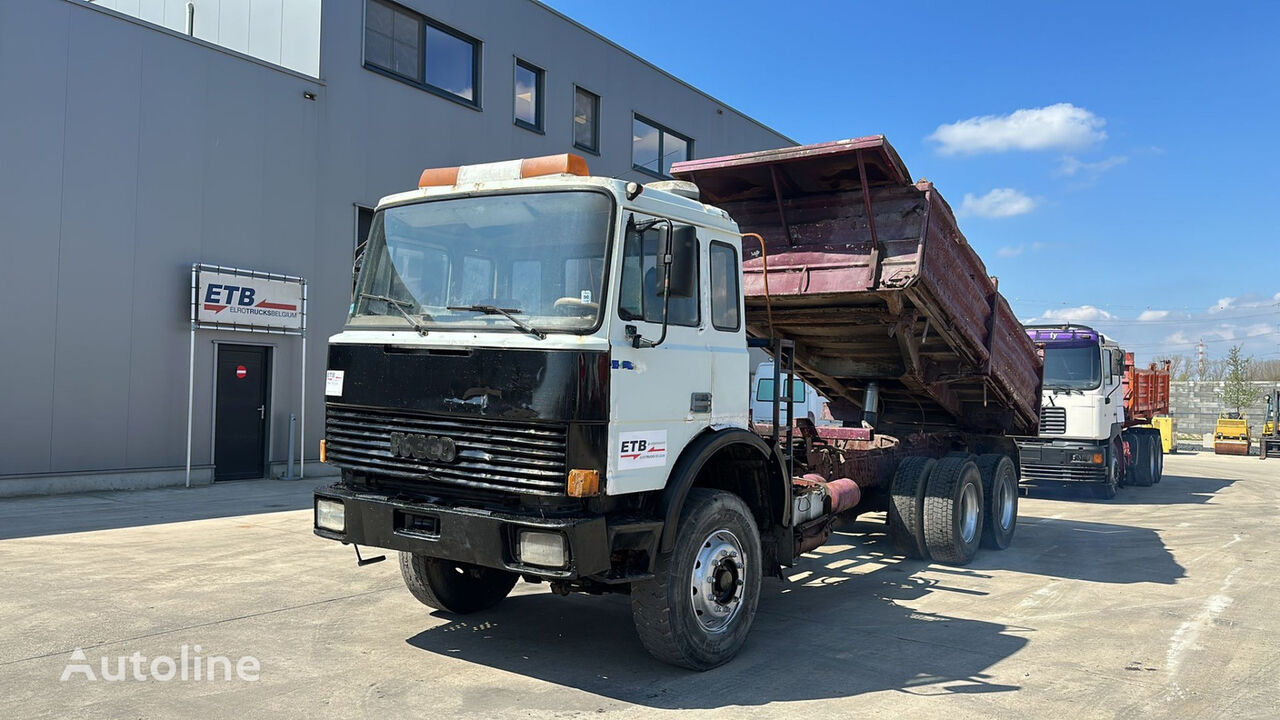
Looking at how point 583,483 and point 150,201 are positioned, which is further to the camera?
point 150,201

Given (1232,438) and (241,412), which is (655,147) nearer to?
(241,412)

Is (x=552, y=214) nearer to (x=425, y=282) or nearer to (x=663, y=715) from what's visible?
(x=425, y=282)

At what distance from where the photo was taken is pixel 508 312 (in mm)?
4746

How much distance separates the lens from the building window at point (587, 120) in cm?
1956

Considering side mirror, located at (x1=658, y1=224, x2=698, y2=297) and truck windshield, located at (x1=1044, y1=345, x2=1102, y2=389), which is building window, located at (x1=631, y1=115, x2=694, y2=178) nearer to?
truck windshield, located at (x1=1044, y1=345, x2=1102, y2=389)

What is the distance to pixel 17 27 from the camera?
449 inches

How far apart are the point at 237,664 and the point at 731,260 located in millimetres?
3805

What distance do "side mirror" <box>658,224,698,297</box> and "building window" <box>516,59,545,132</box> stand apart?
545 inches

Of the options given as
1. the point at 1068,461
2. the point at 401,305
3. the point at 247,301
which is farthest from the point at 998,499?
the point at 247,301

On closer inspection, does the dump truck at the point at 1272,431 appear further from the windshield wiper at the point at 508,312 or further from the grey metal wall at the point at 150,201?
the windshield wiper at the point at 508,312

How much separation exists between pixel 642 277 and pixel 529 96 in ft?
48.1

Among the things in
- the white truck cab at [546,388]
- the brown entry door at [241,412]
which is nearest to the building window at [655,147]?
the brown entry door at [241,412]

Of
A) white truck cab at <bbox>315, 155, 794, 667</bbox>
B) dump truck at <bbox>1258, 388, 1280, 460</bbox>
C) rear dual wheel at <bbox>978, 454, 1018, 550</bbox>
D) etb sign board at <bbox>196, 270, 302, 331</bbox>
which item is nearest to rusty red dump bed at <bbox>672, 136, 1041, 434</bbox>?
rear dual wheel at <bbox>978, 454, 1018, 550</bbox>

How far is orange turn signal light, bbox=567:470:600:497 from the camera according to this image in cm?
442
